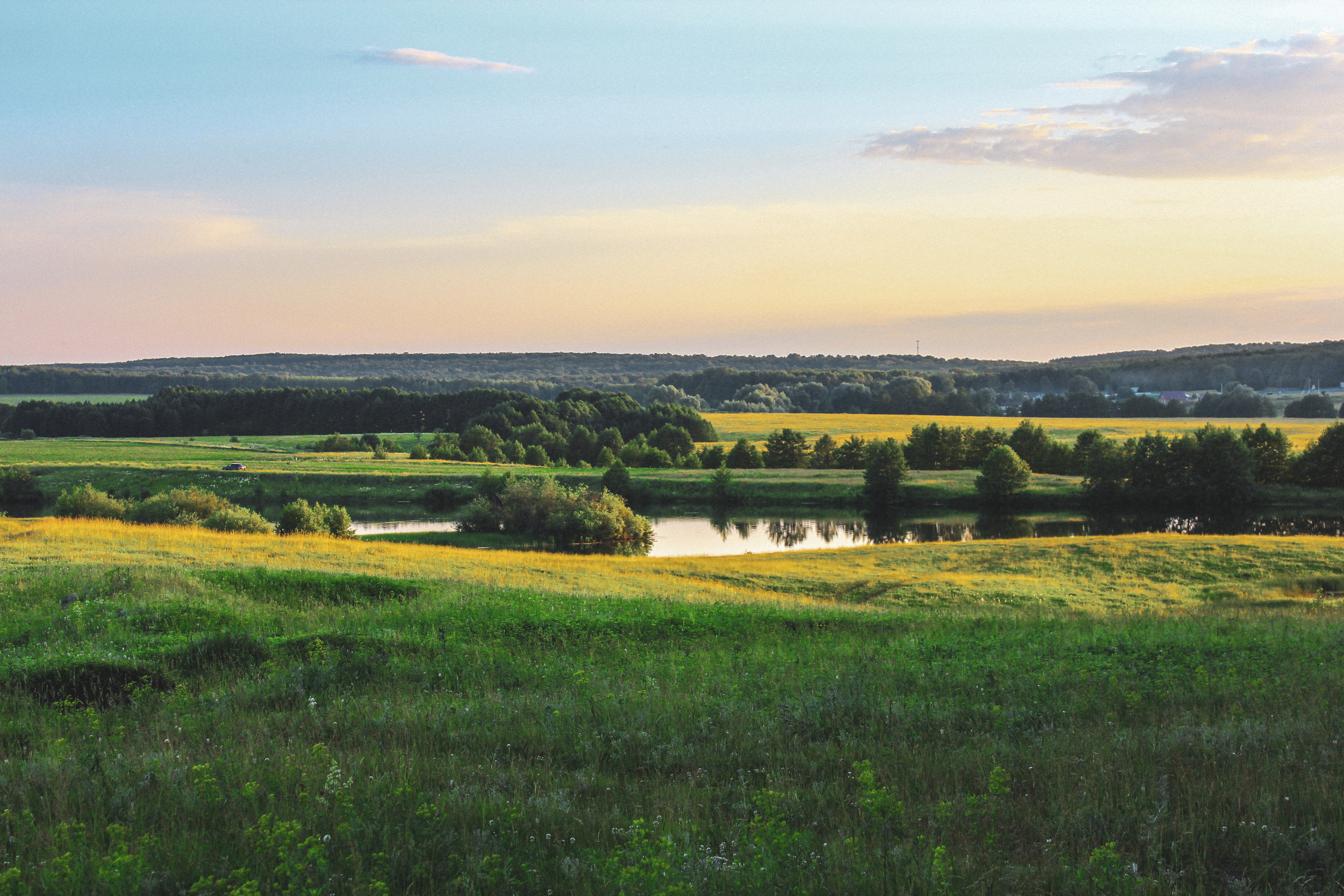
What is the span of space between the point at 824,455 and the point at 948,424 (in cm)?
4038

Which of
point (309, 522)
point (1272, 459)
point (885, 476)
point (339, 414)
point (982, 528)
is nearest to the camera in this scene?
point (309, 522)

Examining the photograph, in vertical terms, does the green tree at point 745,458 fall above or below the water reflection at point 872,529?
above

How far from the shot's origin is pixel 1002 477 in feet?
227

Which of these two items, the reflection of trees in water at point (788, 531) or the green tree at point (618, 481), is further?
the green tree at point (618, 481)

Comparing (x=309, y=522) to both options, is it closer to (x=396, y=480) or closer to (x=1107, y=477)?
(x=396, y=480)

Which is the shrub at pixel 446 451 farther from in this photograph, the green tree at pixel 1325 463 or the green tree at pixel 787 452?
the green tree at pixel 1325 463

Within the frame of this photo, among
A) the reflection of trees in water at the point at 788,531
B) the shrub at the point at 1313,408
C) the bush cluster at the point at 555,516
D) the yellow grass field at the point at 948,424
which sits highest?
the shrub at the point at 1313,408

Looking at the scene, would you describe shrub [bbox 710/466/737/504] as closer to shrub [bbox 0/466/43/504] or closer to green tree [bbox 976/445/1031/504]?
green tree [bbox 976/445/1031/504]

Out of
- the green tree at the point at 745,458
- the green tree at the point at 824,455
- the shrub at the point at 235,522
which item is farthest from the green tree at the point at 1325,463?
the shrub at the point at 235,522

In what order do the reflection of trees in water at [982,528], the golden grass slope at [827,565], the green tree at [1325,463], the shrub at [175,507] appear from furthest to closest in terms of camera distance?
the green tree at [1325,463] → the reflection of trees in water at [982,528] → the shrub at [175,507] → the golden grass slope at [827,565]

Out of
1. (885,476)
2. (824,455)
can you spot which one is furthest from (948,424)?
(885,476)

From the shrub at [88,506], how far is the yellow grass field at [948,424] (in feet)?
248

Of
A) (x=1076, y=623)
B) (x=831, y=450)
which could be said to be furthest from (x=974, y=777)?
(x=831, y=450)

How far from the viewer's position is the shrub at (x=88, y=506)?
46062 mm
